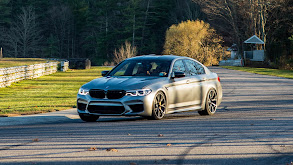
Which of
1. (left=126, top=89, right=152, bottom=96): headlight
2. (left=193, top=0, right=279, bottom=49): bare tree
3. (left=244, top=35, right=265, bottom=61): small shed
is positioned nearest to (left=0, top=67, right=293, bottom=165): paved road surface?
(left=126, top=89, right=152, bottom=96): headlight

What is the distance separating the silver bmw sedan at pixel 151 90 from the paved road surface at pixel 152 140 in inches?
13.2

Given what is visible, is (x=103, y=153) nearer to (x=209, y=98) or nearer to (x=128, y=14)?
(x=209, y=98)

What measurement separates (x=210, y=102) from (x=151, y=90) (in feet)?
8.76

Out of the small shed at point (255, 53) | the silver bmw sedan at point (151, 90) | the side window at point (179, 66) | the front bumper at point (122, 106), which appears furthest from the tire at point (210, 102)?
the small shed at point (255, 53)

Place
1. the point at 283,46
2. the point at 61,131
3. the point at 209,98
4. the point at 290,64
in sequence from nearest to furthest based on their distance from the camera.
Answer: the point at 61,131 < the point at 209,98 < the point at 290,64 < the point at 283,46

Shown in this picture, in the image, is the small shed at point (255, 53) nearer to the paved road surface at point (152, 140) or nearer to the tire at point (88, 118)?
the paved road surface at point (152, 140)

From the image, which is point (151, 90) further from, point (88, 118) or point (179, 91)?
point (88, 118)

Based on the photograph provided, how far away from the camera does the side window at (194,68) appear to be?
14.1 m

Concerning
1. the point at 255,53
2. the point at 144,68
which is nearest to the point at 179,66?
the point at 144,68

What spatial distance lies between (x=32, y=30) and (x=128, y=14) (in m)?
21.3

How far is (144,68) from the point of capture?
13477 millimetres

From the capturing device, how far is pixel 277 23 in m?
61.4

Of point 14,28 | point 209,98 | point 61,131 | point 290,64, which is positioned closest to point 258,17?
point 290,64

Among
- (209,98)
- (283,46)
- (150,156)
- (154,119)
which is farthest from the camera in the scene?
(283,46)
